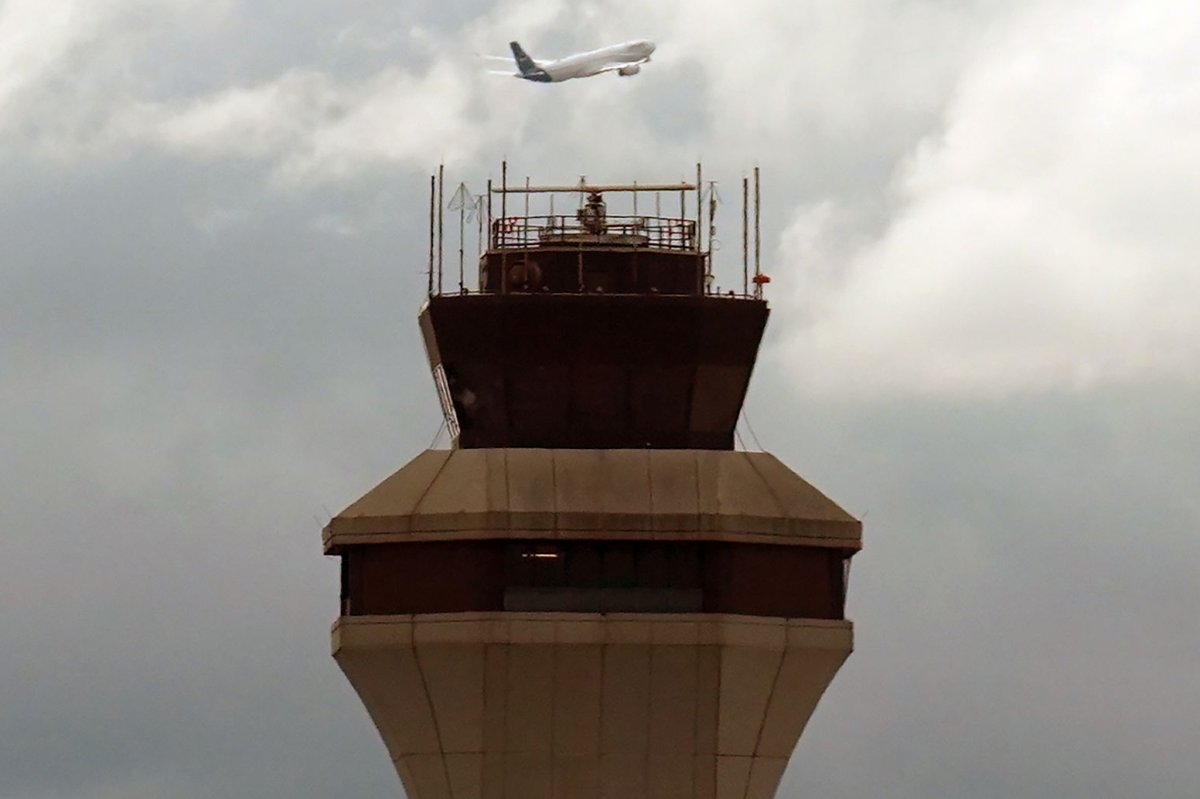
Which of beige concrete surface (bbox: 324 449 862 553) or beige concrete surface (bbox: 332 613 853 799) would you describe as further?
beige concrete surface (bbox: 324 449 862 553)

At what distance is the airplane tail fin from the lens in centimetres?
8712

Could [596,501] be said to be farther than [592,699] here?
Yes

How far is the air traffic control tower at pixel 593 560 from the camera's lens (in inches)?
3110

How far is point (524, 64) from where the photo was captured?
87.6 m

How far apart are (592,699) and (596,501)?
13.9ft

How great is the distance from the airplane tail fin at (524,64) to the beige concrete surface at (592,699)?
1480cm

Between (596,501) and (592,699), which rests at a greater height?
(596,501)

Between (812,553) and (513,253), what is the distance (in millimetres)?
9366

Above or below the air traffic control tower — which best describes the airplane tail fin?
above

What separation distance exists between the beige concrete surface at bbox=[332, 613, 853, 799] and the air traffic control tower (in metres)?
0.04

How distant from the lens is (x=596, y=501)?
79625mm

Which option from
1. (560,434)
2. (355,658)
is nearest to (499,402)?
(560,434)

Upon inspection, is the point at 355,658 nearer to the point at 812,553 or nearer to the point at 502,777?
the point at 502,777

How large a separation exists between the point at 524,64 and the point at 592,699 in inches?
658
